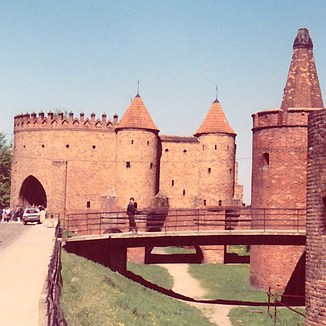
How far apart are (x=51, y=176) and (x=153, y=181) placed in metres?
8.26

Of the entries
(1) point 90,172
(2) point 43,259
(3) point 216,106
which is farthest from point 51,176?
(2) point 43,259

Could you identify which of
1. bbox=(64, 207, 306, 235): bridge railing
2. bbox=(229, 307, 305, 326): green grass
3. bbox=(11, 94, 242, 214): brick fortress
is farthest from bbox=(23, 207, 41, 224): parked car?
bbox=(229, 307, 305, 326): green grass

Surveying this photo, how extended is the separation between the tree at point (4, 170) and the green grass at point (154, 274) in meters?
23.9

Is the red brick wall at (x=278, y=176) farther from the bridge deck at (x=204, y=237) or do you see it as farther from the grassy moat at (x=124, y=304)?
the bridge deck at (x=204, y=237)

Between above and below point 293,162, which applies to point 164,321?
below

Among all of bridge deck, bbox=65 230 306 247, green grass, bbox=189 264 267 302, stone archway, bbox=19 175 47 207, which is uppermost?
stone archway, bbox=19 175 47 207

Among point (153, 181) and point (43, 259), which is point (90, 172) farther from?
point (43, 259)

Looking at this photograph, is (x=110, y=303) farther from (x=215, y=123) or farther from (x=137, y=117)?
(x=215, y=123)

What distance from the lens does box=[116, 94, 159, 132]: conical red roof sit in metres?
42.1

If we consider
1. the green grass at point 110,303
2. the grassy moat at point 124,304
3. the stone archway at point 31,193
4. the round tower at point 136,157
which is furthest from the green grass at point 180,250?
the green grass at point 110,303

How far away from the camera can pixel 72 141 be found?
44.1m

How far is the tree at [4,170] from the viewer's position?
56.2 metres

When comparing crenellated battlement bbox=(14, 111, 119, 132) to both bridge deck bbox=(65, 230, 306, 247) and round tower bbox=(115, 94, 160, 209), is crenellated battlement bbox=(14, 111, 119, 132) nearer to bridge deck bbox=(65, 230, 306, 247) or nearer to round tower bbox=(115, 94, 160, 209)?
round tower bbox=(115, 94, 160, 209)

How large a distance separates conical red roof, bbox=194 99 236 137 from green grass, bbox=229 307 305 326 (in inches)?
908
